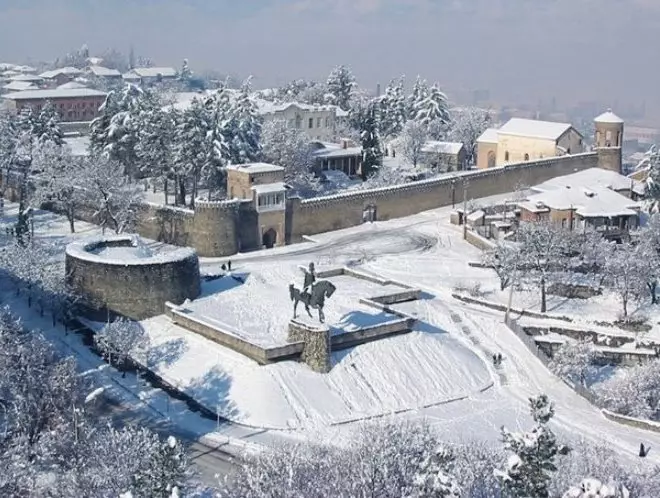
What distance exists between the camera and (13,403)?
25203mm

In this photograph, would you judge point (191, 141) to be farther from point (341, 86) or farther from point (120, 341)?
point (341, 86)

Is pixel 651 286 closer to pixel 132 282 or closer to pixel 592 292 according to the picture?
pixel 592 292

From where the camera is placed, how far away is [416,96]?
84.5 metres

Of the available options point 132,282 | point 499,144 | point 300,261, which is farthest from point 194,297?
point 499,144

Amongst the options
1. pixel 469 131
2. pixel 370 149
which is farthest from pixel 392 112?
pixel 370 149

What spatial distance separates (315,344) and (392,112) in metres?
52.6

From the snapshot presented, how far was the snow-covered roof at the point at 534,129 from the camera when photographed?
2667 inches

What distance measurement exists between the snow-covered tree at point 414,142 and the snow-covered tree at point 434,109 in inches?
231

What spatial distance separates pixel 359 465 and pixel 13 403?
9715mm

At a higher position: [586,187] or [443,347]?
[586,187]

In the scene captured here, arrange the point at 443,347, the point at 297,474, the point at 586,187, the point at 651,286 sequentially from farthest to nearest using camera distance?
the point at 586,187, the point at 651,286, the point at 443,347, the point at 297,474

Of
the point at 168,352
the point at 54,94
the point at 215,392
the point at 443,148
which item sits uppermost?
the point at 54,94

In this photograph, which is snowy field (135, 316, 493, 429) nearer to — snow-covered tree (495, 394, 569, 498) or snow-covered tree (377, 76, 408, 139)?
snow-covered tree (495, 394, 569, 498)

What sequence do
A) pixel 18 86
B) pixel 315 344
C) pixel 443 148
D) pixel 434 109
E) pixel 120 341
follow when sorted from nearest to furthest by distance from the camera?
pixel 315 344 < pixel 120 341 < pixel 443 148 < pixel 434 109 < pixel 18 86
